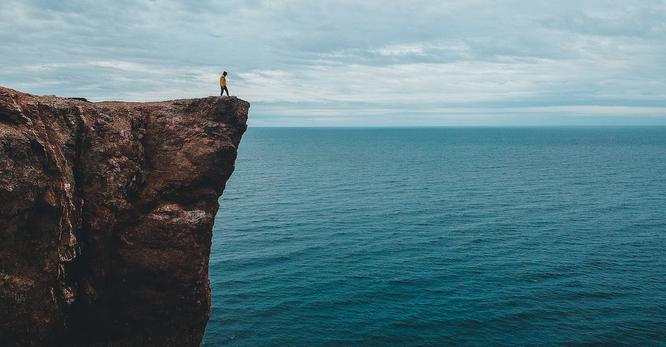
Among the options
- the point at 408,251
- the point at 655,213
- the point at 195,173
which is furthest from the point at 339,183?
the point at 195,173

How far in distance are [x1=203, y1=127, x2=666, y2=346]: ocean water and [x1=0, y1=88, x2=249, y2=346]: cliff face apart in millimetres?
13812

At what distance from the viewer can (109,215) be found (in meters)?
26.4

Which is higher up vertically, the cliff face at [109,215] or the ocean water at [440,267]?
the cliff face at [109,215]

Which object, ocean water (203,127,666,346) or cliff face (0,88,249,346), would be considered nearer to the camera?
cliff face (0,88,249,346)

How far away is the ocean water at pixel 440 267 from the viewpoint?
42.6 m

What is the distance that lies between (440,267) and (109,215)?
40.7m

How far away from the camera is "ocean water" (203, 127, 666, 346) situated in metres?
42.6

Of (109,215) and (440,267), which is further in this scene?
(440,267)

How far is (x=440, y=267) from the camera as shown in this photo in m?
56.9

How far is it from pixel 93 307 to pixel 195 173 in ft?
31.2

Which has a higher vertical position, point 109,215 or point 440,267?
point 109,215

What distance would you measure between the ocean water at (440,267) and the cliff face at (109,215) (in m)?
13.8

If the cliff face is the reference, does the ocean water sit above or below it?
below

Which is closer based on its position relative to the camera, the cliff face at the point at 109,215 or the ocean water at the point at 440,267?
the cliff face at the point at 109,215
